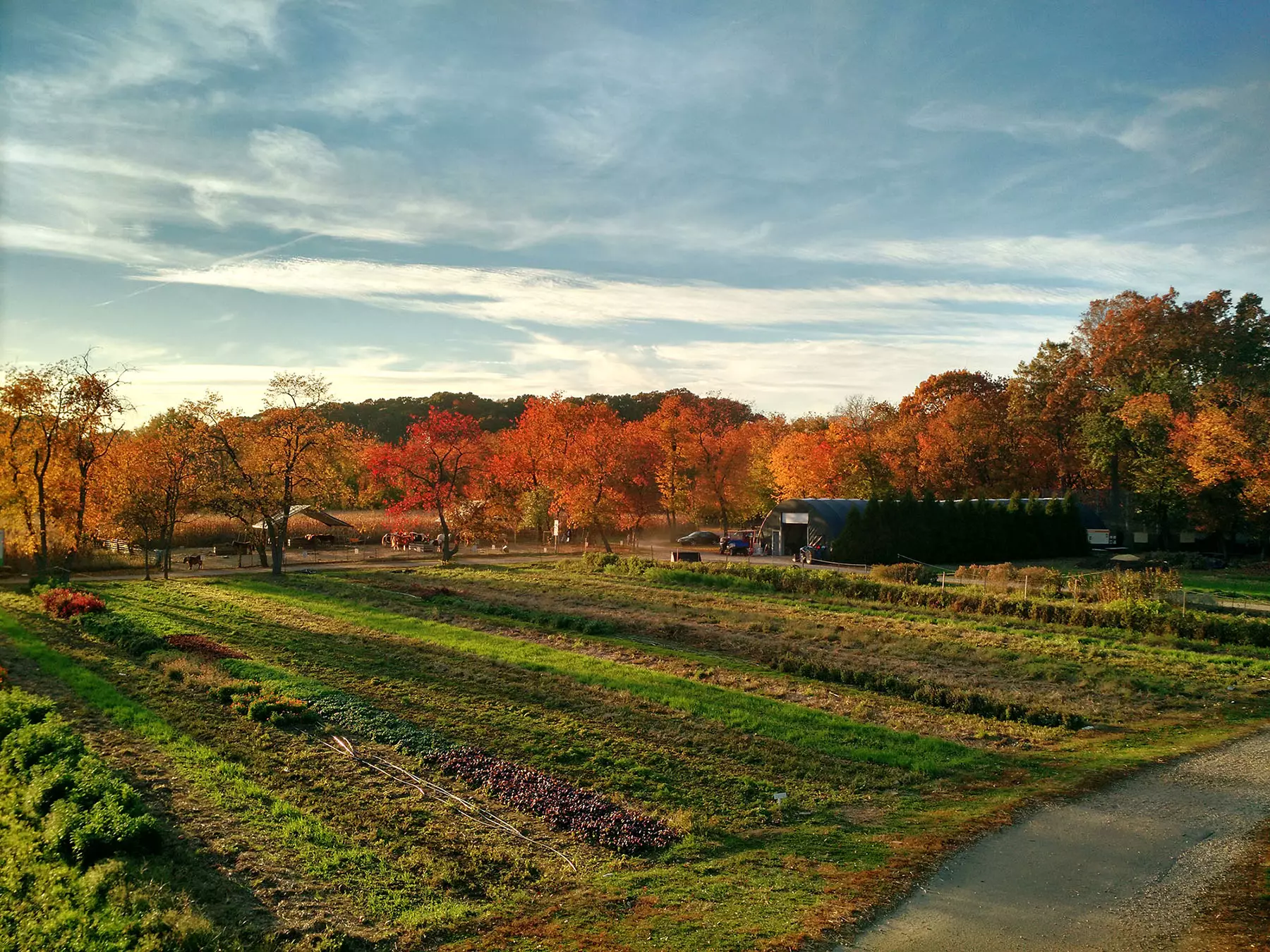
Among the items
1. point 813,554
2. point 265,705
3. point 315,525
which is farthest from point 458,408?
point 265,705

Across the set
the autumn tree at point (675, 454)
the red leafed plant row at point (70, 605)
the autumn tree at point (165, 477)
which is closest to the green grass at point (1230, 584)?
the autumn tree at point (675, 454)

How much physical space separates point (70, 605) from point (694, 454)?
3942cm

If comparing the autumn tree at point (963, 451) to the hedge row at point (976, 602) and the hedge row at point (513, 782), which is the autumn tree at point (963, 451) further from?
the hedge row at point (513, 782)

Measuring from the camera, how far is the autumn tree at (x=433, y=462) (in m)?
44.0

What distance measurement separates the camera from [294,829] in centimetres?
902

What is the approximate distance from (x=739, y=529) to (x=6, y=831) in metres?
56.3

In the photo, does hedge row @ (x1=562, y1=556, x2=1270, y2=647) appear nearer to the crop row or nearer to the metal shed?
the metal shed

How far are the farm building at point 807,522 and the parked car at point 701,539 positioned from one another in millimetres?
8024

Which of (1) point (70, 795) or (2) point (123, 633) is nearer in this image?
(1) point (70, 795)

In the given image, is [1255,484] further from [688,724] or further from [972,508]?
[688,724]

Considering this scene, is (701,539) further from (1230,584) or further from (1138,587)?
(1138,587)

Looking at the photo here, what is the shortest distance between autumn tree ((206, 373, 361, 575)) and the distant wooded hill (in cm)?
5214

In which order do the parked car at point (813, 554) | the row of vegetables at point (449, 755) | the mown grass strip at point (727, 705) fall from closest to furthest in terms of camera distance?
the row of vegetables at point (449, 755) < the mown grass strip at point (727, 705) < the parked car at point (813, 554)

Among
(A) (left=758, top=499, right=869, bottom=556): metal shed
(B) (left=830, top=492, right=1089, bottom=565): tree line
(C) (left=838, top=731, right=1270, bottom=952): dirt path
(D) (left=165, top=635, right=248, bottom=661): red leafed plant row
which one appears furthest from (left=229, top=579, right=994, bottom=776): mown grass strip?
(A) (left=758, top=499, right=869, bottom=556): metal shed
